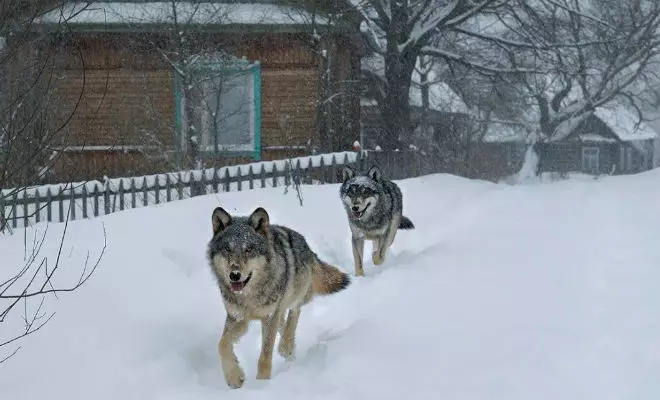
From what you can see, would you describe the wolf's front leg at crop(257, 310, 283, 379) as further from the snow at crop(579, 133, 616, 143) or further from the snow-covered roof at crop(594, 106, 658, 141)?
the snow at crop(579, 133, 616, 143)

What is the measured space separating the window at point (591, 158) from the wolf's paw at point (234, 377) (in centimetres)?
5100

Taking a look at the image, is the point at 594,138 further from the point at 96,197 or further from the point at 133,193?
the point at 96,197

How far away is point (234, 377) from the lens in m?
5.63

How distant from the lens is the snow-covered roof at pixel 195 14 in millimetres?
18484

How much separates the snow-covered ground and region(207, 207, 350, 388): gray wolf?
0.25m

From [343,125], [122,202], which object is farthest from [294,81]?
[122,202]

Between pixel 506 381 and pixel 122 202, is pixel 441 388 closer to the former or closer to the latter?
pixel 506 381

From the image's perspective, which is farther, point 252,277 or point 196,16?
point 196,16

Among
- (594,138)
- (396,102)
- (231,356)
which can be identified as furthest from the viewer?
(594,138)

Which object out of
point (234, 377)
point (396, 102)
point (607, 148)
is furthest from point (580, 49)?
point (607, 148)

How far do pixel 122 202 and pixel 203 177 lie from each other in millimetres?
1445

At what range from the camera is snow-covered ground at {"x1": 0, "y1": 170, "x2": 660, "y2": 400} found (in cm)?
524

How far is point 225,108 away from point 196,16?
2193 millimetres

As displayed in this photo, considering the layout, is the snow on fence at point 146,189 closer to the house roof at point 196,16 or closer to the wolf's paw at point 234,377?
the house roof at point 196,16
